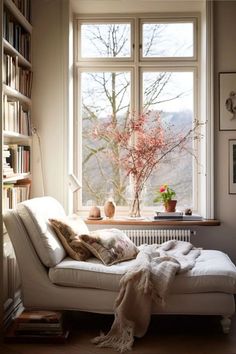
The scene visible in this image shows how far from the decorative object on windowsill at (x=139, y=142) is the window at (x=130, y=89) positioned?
30 millimetres

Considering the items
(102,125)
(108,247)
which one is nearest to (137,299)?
(108,247)

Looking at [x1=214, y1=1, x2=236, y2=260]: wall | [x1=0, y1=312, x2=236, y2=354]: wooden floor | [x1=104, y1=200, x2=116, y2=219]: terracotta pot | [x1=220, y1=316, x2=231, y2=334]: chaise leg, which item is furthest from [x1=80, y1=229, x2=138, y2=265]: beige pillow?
[x1=214, y1=1, x2=236, y2=260]: wall

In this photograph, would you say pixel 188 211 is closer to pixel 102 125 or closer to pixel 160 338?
pixel 102 125

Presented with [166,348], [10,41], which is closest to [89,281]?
[166,348]

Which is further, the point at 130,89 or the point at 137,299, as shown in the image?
the point at 130,89

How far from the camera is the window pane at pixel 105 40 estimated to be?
506 cm

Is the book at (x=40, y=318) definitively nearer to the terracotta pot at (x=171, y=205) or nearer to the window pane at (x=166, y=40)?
the terracotta pot at (x=171, y=205)

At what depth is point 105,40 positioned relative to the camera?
16.6 feet

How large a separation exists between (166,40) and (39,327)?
315 cm

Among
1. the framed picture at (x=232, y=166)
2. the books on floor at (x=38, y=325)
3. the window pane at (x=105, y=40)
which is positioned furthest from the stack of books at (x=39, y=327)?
the window pane at (x=105, y=40)

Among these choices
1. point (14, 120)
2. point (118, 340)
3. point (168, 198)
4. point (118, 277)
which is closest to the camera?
point (118, 340)

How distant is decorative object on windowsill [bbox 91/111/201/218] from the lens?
15.7 feet

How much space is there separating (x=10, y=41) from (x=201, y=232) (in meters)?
2.53

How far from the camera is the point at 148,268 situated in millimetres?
3465
